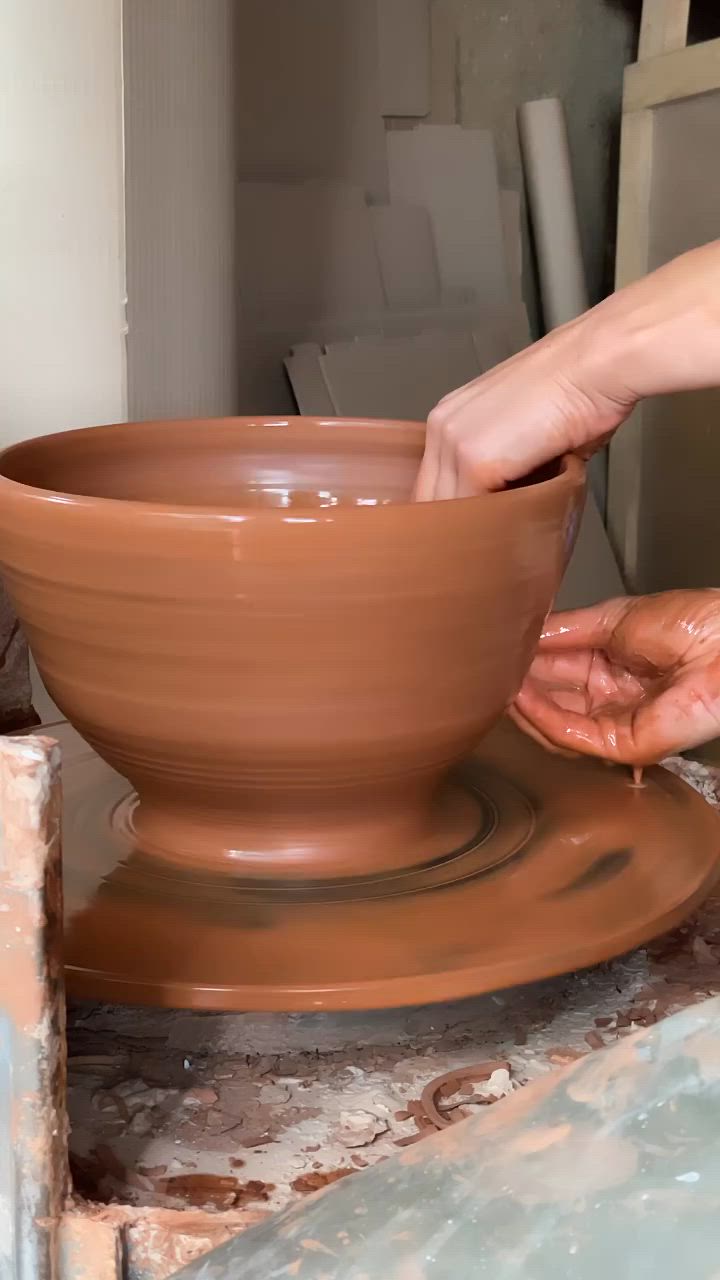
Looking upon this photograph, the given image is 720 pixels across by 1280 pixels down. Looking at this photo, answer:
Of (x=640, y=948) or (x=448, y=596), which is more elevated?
(x=448, y=596)

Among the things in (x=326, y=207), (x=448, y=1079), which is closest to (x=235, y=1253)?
(x=448, y=1079)

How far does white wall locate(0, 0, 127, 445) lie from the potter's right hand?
0.27 m

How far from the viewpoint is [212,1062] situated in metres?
0.53

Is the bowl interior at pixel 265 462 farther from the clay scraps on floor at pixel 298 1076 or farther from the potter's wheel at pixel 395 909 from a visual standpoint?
the clay scraps on floor at pixel 298 1076

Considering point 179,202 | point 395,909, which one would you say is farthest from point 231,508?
point 179,202

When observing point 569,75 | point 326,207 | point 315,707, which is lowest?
point 315,707

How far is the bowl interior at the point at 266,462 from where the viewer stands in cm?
77

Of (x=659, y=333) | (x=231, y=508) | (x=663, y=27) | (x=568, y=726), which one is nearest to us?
(x=231, y=508)

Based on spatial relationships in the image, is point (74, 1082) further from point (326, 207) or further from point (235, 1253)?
point (326, 207)

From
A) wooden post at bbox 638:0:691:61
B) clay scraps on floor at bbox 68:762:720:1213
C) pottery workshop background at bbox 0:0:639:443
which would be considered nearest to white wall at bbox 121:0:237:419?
pottery workshop background at bbox 0:0:639:443

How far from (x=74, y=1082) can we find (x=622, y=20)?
185 cm

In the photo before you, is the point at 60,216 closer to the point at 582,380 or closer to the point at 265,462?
the point at 265,462

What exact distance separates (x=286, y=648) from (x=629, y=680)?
0.39 metres

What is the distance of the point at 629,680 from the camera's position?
0.86 m
